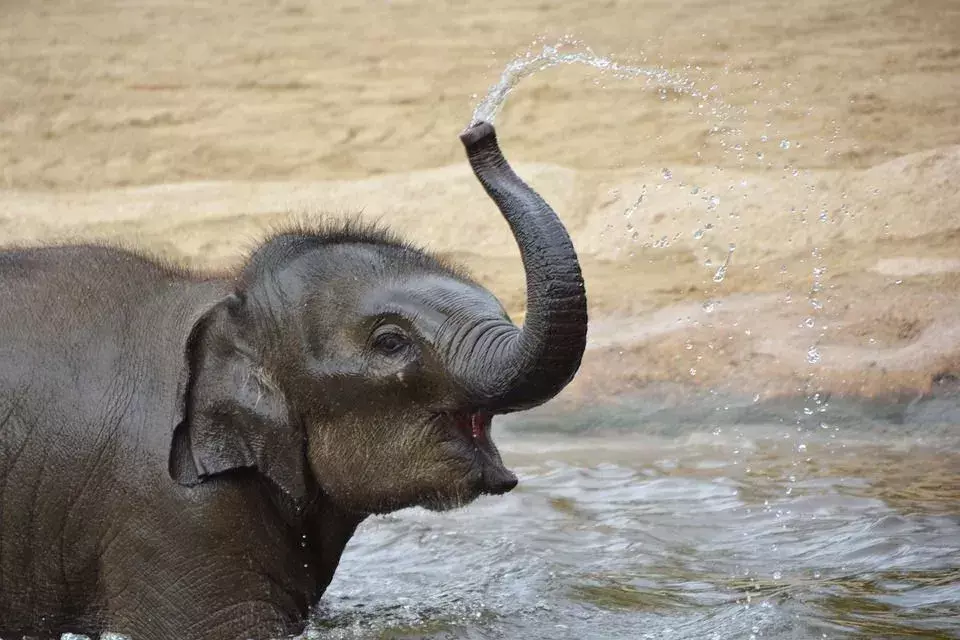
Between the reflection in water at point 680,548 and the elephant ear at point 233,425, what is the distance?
0.57 meters

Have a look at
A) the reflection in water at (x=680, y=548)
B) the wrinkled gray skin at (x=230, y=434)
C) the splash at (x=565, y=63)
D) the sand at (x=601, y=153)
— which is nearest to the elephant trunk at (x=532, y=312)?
the wrinkled gray skin at (x=230, y=434)

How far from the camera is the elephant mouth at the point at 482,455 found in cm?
439

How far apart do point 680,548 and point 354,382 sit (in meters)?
1.85

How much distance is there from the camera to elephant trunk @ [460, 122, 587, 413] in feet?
13.1

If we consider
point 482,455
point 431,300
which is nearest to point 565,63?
point 431,300

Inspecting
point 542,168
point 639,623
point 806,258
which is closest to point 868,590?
point 639,623

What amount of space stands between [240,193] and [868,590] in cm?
451

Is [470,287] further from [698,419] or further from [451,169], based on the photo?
[451,169]

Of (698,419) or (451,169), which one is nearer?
(698,419)

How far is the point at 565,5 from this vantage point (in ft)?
29.6

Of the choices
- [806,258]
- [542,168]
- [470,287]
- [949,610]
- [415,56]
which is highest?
[415,56]

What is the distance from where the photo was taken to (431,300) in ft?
14.6

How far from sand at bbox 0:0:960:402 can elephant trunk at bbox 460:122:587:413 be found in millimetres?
3489

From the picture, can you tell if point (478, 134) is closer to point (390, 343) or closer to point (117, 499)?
point (390, 343)
